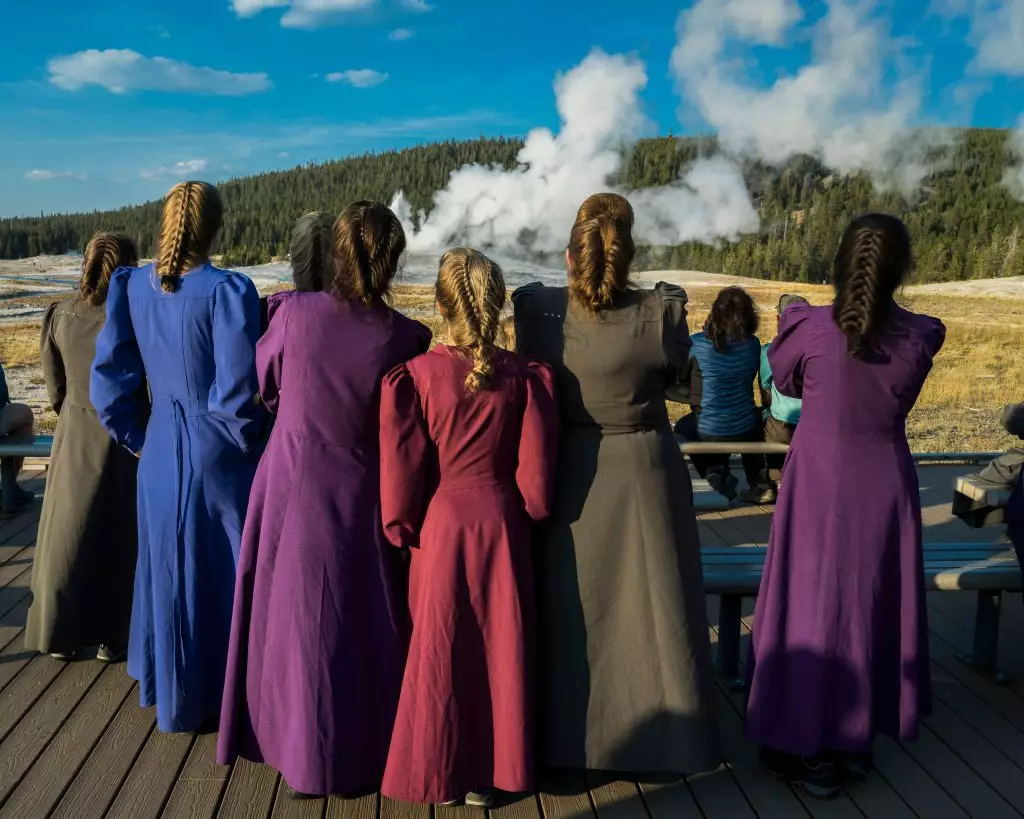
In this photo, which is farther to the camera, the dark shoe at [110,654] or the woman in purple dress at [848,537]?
the dark shoe at [110,654]

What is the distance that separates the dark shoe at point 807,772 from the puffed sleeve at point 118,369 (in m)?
2.24

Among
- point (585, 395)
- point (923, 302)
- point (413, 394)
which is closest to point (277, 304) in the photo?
point (413, 394)

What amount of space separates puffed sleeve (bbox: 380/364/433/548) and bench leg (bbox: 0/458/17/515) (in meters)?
3.86

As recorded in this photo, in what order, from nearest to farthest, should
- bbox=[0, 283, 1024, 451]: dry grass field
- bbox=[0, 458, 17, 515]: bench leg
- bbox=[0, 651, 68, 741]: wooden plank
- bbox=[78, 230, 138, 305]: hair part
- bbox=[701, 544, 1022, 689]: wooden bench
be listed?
bbox=[0, 651, 68, 741]: wooden plank < bbox=[701, 544, 1022, 689]: wooden bench < bbox=[78, 230, 138, 305]: hair part < bbox=[0, 458, 17, 515]: bench leg < bbox=[0, 283, 1024, 451]: dry grass field

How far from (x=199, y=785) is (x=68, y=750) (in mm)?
511

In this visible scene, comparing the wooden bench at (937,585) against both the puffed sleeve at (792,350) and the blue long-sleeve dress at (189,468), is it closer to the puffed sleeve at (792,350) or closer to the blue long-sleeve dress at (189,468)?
the puffed sleeve at (792,350)

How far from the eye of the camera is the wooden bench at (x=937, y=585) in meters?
3.28

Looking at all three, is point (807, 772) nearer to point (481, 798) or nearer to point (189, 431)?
point (481, 798)

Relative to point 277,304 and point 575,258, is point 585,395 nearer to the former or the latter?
point 575,258

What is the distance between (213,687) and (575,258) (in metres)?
1.73

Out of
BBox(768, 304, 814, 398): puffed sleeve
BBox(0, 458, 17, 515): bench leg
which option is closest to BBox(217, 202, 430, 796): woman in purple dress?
BBox(768, 304, 814, 398): puffed sleeve

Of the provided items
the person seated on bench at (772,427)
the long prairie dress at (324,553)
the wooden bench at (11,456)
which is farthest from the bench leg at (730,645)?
the wooden bench at (11,456)

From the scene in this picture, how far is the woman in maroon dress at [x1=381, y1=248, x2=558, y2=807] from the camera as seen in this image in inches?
92.9

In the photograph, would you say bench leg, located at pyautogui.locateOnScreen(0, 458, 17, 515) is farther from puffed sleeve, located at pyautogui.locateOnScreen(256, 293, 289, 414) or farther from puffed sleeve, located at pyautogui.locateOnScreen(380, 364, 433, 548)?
puffed sleeve, located at pyautogui.locateOnScreen(380, 364, 433, 548)
